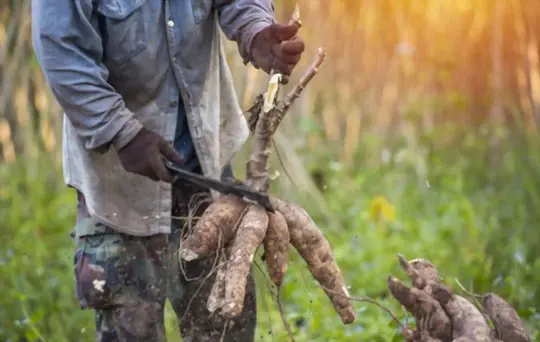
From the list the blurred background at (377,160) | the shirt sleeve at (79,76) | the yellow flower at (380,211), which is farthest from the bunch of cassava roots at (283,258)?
the yellow flower at (380,211)

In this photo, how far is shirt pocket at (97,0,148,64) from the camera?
3.54 metres

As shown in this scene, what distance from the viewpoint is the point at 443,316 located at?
131 inches

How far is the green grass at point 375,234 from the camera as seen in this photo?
16.8ft

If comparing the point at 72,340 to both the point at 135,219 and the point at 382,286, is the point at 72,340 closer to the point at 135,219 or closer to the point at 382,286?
the point at 135,219

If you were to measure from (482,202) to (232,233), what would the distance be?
3742 mm

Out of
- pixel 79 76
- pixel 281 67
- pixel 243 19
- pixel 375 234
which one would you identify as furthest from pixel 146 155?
pixel 375 234

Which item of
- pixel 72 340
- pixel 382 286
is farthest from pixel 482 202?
pixel 72 340

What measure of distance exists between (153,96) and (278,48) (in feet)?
1.62

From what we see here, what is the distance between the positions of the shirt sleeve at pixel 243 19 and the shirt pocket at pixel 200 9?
0.14 ft

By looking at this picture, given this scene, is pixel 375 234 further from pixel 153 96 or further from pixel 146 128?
pixel 146 128

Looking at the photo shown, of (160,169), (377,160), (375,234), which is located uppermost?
(160,169)

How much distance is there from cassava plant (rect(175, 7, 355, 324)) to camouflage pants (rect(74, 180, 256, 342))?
0.22 metres

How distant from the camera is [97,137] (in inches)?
134

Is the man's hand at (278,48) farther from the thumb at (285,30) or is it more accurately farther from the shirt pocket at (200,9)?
the shirt pocket at (200,9)
